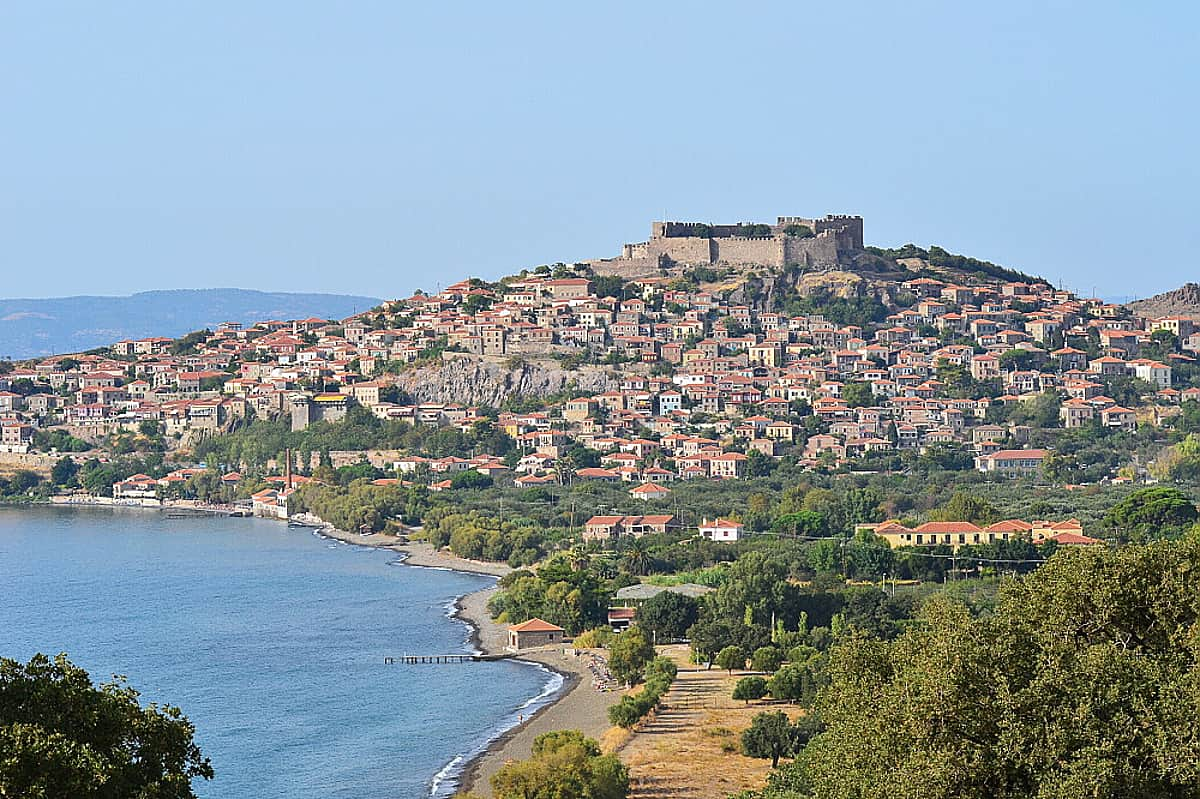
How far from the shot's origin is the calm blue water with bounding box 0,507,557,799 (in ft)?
64.4

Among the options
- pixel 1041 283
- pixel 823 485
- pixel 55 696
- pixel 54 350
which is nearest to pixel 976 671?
pixel 55 696

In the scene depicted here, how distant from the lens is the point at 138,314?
591 feet

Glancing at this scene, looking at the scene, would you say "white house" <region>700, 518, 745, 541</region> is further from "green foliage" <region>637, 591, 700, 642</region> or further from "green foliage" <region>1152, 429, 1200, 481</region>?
"green foliage" <region>1152, 429, 1200, 481</region>

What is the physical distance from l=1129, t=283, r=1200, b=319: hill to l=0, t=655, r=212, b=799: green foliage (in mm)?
58222

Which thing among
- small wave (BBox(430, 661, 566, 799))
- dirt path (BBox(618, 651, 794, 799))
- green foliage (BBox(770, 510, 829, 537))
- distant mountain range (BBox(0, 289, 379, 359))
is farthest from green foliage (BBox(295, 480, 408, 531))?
distant mountain range (BBox(0, 289, 379, 359))

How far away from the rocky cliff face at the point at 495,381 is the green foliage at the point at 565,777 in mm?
37107

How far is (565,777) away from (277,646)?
37.9 ft

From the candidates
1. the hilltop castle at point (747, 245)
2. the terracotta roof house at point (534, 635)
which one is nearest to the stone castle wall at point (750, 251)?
the hilltop castle at point (747, 245)

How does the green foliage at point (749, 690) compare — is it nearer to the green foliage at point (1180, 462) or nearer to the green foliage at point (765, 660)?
the green foliage at point (765, 660)

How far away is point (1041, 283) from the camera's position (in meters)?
66.1

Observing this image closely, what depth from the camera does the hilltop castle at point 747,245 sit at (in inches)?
2394

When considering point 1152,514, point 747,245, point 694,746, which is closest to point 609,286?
point 747,245

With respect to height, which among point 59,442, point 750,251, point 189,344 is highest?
point 750,251

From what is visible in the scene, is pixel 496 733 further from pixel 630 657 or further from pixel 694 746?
pixel 630 657
